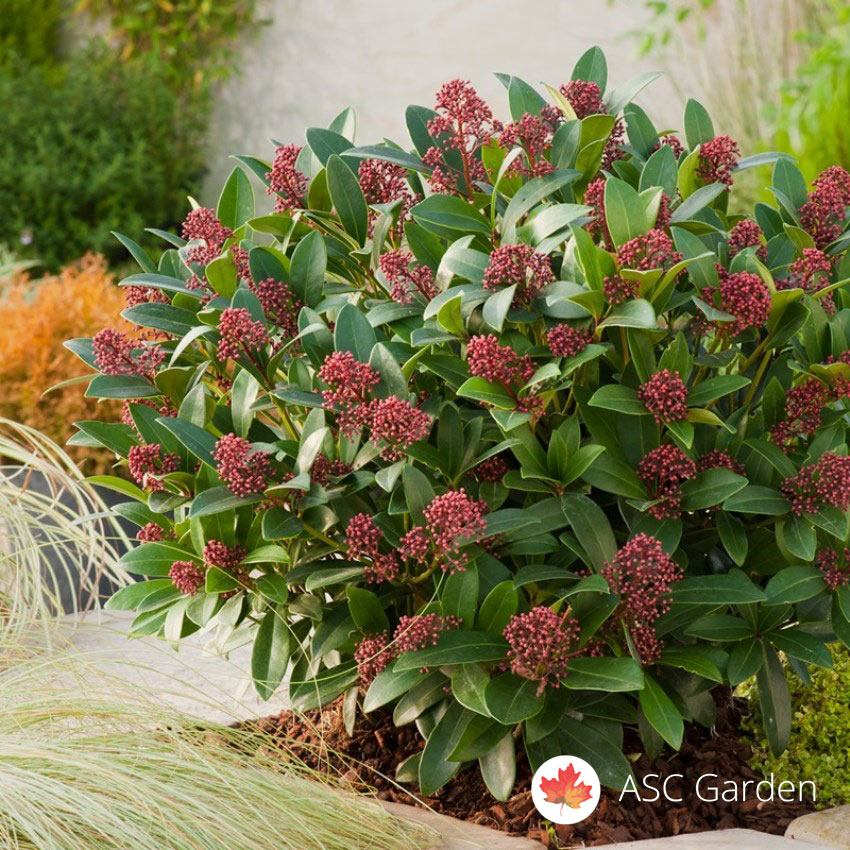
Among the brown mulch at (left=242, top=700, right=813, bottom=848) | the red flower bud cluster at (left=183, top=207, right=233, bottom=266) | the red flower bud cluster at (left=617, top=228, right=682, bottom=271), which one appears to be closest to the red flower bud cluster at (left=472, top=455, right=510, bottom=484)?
the red flower bud cluster at (left=617, top=228, right=682, bottom=271)

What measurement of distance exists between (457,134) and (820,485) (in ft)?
2.58

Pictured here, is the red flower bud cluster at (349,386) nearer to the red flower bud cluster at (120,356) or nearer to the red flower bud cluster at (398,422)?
the red flower bud cluster at (398,422)

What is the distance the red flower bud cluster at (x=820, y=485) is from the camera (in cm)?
168

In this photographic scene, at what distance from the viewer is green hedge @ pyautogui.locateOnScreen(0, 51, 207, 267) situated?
299 inches

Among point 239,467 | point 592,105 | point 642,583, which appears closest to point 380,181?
point 592,105

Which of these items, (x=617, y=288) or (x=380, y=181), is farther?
(x=380, y=181)

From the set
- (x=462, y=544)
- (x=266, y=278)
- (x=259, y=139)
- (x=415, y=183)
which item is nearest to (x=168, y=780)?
(x=462, y=544)

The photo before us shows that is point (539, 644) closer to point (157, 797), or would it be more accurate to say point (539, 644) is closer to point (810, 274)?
point (157, 797)

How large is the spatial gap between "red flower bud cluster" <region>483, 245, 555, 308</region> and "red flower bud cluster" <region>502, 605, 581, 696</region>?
0.47 m

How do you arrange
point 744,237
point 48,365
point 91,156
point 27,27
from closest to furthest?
1. point 744,237
2. point 48,365
3. point 91,156
4. point 27,27

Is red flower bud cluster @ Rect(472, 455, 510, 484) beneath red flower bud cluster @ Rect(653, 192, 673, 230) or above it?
beneath

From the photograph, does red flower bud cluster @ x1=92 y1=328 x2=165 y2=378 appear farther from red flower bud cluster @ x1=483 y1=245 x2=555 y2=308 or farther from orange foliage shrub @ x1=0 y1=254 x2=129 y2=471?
orange foliage shrub @ x1=0 y1=254 x2=129 y2=471

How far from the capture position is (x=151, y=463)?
1861 mm

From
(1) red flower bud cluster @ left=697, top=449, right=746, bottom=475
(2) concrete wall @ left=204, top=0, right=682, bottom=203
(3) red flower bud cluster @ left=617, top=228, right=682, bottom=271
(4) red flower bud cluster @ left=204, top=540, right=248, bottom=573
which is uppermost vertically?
(2) concrete wall @ left=204, top=0, right=682, bottom=203
